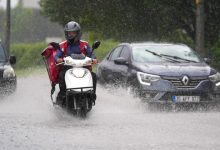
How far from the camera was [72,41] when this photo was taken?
49.3 feet

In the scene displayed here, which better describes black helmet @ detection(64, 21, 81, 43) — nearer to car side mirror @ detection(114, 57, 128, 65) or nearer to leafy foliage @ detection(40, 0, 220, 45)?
car side mirror @ detection(114, 57, 128, 65)

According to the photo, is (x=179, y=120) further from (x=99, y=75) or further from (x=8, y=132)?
(x=99, y=75)

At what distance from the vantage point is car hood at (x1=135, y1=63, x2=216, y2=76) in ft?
54.4

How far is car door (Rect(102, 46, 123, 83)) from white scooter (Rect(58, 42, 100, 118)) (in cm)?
366

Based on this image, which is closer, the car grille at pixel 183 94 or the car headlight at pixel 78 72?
the car headlight at pixel 78 72

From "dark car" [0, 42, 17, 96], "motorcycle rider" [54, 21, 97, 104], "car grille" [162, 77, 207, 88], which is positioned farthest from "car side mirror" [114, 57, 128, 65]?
"motorcycle rider" [54, 21, 97, 104]

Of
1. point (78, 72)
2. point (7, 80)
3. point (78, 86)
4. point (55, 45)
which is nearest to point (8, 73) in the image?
point (7, 80)

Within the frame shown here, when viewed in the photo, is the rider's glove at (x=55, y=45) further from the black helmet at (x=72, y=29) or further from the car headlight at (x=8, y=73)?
the car headlight at (x=8, y=73)

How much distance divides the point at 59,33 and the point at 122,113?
355ft

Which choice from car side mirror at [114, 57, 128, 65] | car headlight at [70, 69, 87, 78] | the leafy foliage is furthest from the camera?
the leafy foliage

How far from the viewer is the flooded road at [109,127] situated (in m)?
10.5

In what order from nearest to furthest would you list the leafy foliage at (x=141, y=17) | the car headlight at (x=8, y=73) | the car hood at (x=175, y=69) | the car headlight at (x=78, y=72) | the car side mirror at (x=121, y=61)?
the car headlight at (x=78, y=72), the car hood at (x=175, y=69), the car side mirror at (x=121, y=61), the car headlight at (x=8, y=73), the leafy foliage at (x=141, y=17)

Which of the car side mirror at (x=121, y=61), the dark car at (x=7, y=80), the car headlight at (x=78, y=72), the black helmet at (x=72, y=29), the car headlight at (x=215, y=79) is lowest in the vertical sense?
the dark car at (x=7, y=80)

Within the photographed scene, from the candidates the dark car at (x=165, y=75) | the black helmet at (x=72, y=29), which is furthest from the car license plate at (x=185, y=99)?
the black helmet at (x=72, y=29)
